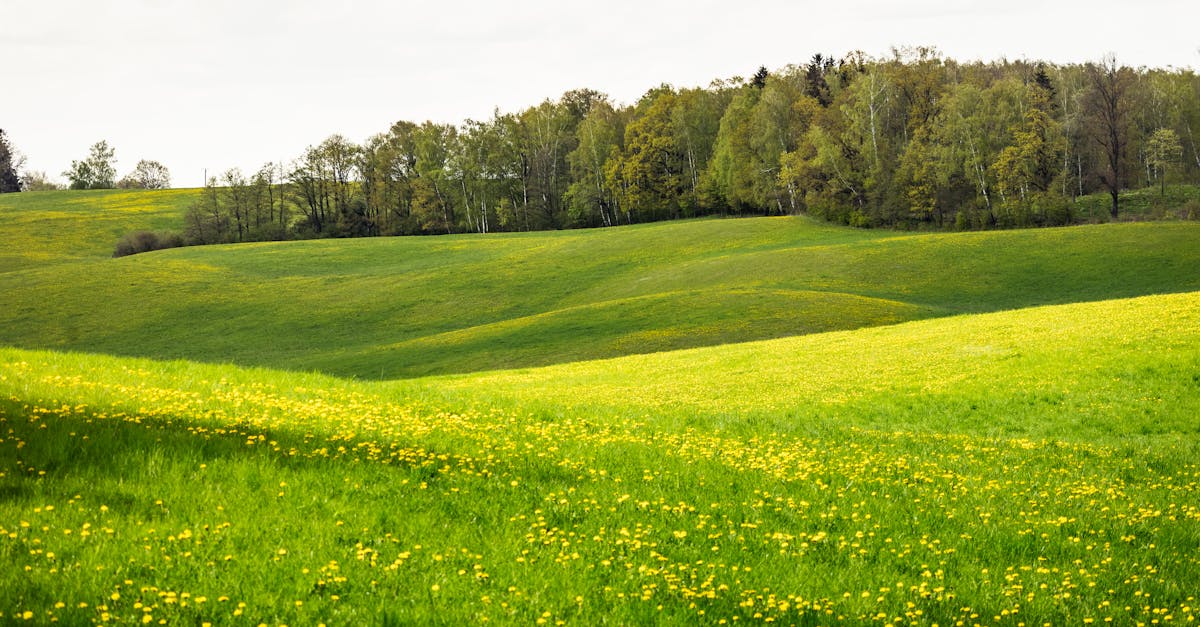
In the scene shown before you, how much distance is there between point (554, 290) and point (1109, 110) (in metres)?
61.2

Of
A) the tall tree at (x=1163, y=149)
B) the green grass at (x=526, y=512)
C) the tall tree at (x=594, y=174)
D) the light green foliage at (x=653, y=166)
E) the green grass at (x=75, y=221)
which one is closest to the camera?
the green grass at (x=526, y=512)

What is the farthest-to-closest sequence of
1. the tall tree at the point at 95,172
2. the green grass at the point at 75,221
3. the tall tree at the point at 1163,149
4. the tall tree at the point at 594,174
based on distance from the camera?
the tall tree at the point at 95,172 < the tall tree at the point at 594,174 < the green grass at the point at 75,221 < the tall tree at the point at 1163,149

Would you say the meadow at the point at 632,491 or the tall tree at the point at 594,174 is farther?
the tall tree at the point at 594,174

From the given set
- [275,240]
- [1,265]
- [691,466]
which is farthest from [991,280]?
[1,265]

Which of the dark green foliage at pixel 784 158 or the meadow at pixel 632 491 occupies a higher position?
the dark green foliage at pixel 784 158

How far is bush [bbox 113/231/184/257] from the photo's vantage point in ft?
355

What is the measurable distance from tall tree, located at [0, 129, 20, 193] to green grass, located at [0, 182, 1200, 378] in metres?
117

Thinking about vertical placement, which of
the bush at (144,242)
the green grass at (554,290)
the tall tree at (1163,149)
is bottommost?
the green grass at (554,290)

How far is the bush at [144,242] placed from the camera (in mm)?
108062

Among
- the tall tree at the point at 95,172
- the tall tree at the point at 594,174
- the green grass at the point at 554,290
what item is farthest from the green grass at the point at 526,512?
the tall tree at the point at 95,172

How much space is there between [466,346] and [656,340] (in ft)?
41.3

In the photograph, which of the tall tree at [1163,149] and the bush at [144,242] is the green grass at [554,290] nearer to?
the bush at [144,242]

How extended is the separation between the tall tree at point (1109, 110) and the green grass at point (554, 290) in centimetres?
2177

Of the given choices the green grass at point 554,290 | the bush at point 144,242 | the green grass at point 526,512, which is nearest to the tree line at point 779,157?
the bush at point 144,242
